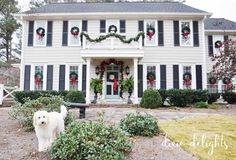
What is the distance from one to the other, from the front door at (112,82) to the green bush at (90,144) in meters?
12.3

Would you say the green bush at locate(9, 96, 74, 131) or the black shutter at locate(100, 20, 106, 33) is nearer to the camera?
the green bush at locate(9, 96, 74, 131)

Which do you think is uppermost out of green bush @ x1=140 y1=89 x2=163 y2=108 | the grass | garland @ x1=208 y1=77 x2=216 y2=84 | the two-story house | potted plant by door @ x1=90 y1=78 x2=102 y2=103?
the two-story house

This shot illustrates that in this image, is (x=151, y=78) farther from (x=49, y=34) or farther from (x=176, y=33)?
(x=49, y=34)

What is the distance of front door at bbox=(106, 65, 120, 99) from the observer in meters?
18.0

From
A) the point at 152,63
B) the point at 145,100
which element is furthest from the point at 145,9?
the point at 145,100

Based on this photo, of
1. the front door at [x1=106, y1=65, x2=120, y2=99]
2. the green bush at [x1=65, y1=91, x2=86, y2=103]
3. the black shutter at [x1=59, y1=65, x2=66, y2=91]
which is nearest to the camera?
the green bush at [x1=65, y1=91, x2=86, y2=103]

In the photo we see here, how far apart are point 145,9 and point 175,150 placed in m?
15.5

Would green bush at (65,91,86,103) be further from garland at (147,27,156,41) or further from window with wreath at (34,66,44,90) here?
garland at (147,27,156,41)

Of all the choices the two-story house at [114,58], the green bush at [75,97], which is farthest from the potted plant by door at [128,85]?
the green bush at [75,97]

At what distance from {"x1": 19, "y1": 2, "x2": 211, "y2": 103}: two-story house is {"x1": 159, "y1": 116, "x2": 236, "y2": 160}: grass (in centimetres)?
961

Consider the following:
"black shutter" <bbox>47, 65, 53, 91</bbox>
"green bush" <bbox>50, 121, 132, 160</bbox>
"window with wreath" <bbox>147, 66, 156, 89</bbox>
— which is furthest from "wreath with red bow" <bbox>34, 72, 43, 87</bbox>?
"green bush" <bbox>50, 121, 132, 160</bbox>

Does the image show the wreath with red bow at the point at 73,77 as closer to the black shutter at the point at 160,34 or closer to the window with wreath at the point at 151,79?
the window with wreath at the point at 151,79

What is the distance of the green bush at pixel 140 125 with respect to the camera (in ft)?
22.6

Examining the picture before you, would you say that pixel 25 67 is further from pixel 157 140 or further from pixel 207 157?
pixel 207 157
